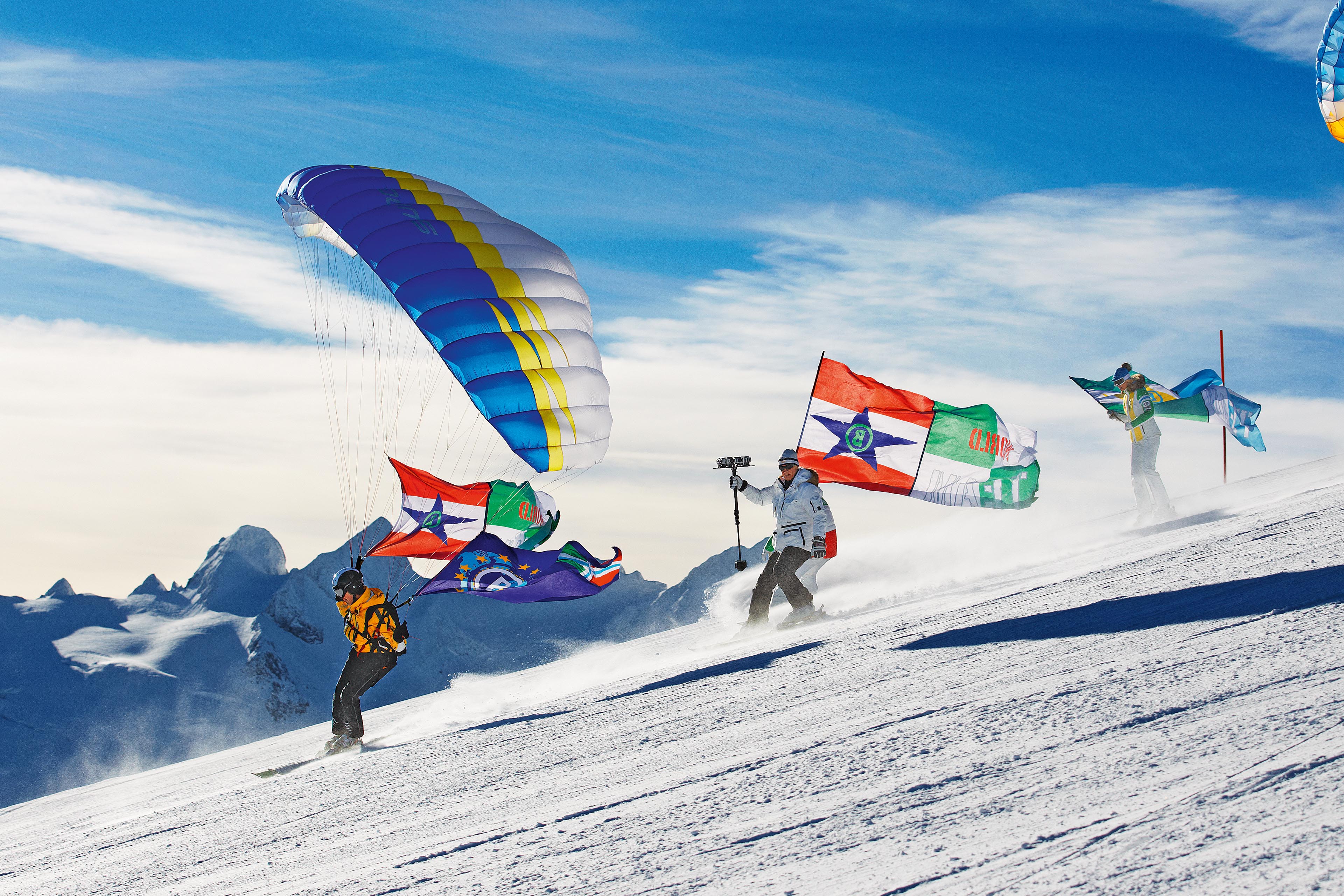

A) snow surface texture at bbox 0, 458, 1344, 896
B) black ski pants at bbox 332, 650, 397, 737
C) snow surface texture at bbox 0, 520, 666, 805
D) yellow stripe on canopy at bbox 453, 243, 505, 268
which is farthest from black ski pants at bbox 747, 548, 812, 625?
snow surface texture at bbox 0, 520, 666, 805

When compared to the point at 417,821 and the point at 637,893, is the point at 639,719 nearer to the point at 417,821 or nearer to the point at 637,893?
the point at 417,821

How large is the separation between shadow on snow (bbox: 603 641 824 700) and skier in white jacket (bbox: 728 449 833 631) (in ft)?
5.23

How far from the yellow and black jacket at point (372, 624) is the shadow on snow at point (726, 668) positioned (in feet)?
6.98

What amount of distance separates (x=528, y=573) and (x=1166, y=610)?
29.2 feet

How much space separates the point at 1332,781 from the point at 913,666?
115 inches

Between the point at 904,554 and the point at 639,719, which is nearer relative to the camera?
the point at 639,719

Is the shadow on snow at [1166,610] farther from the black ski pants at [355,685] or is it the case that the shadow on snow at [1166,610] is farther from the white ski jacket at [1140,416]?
the white ski jacket at [1140,416]

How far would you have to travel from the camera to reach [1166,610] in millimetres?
6055

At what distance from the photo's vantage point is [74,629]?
582ft

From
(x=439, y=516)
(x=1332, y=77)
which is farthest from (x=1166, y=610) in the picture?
(x=1332, y=77)

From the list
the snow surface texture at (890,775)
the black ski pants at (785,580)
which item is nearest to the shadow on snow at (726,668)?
the snow surface texture at (890,775)

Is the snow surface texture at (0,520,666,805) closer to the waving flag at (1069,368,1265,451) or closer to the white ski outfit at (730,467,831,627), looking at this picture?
the waving flag at (1069,368,1265,451)

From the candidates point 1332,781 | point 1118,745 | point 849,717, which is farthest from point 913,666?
point 1332,781

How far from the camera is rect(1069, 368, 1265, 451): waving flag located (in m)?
13.1
